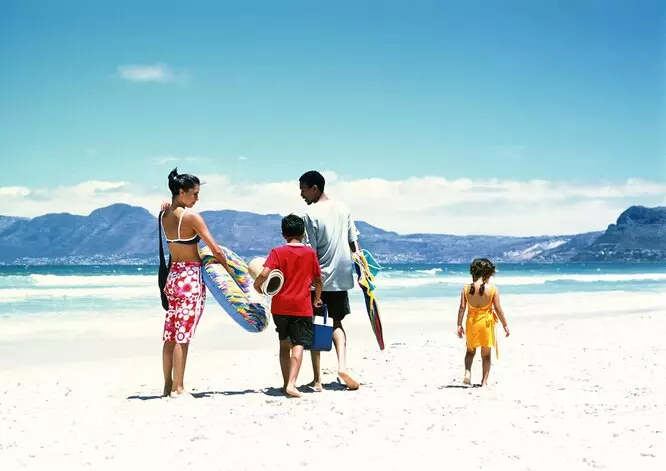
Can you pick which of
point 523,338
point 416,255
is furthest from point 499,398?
point 416,255

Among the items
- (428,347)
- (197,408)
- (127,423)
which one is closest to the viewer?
(127,423)

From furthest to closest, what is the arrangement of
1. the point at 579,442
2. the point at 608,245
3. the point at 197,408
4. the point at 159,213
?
1. the point at 608,245
2. the point at 159,213
3. the point at 197,408
4. the point at 579,442

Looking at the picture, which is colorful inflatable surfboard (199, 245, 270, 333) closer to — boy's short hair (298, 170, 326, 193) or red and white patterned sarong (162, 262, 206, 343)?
red and white patterned sarong (162, 262, 206, 343)

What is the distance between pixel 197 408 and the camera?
5.36m

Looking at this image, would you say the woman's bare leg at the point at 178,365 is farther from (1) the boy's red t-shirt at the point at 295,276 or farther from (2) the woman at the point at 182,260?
(1) the boy's red t-shirt at the point at 295,276

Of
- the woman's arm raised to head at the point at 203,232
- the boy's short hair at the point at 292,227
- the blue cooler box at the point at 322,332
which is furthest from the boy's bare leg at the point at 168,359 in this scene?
the boy's short hair at the point at 292,227

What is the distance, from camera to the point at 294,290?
18.7 ft

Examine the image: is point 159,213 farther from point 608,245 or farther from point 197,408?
point 608,245

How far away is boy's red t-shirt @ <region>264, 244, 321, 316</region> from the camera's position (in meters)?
5.67

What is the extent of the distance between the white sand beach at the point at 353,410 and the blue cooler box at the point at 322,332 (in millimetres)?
397

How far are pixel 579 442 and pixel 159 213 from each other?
3503 millimetres

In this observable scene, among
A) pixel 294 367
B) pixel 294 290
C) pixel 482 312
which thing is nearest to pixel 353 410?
pixel 294 367

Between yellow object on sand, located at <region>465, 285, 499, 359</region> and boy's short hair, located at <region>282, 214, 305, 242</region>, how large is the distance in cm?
156

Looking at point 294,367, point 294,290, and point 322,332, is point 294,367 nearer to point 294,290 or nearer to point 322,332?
point 322,332
